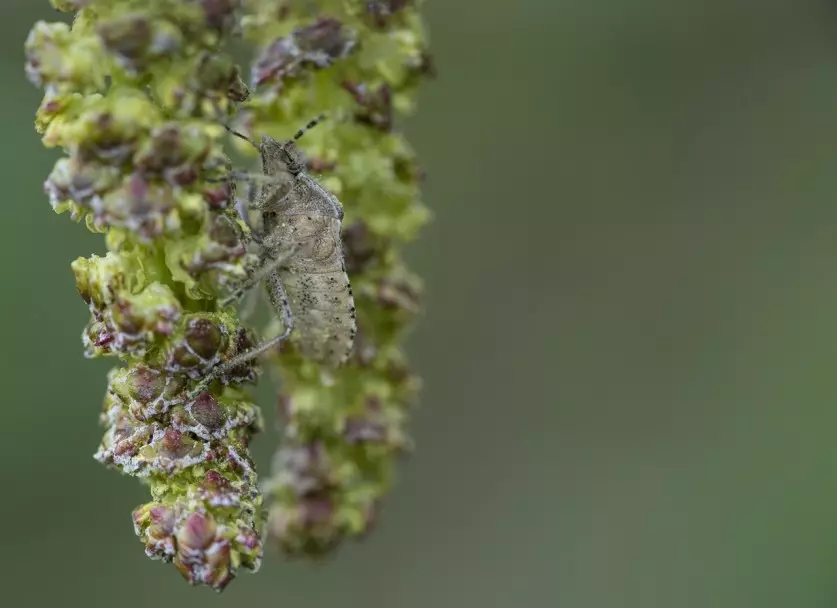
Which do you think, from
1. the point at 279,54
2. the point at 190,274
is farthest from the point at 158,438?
the point at 279,54

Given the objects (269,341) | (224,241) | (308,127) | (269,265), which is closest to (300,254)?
(269,265)

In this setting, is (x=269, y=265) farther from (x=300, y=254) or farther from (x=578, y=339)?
(x=578, y=339)

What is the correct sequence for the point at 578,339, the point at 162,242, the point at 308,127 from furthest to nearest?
the point at 578,339
the point at 308,127
the point at 162,242

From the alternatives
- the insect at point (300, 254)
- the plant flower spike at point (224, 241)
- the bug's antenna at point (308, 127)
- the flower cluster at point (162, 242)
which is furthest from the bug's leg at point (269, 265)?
the flower cluster at point (162, 242)

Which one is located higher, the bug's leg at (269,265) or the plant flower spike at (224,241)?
the bug's leg at (269,265)

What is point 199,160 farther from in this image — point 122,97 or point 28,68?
point 28,68

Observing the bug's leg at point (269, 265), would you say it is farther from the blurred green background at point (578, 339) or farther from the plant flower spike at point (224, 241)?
the blurred green background at point (578, 339)

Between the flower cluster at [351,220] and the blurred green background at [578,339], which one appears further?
the blurred green background at [578,339]
